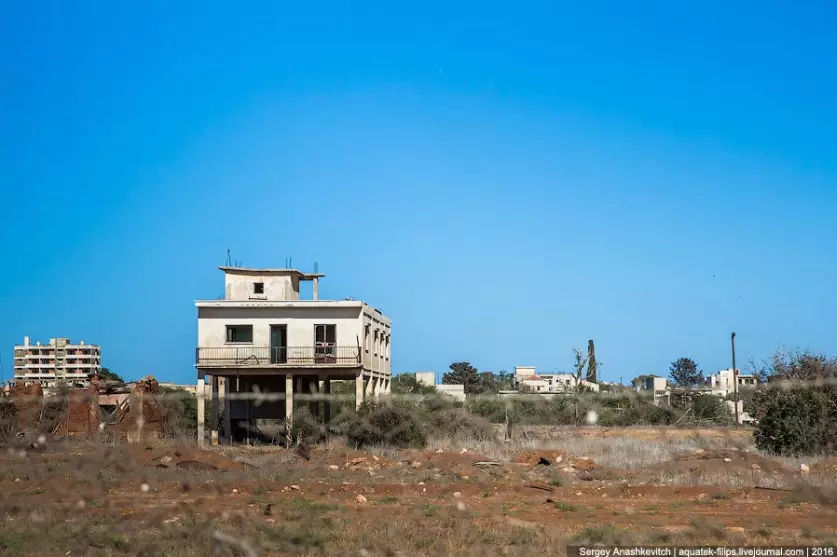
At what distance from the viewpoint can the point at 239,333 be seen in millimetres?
41375

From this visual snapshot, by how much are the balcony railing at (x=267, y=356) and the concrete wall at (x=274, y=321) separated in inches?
10.5

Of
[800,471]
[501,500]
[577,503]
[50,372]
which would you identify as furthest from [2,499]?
[50,372]

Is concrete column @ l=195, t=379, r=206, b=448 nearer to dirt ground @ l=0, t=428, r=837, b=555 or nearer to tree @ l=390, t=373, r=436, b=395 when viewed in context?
dirt ground @ l=0, t=428, r=837, b=555

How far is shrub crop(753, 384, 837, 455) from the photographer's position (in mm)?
25938

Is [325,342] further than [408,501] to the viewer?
Yes

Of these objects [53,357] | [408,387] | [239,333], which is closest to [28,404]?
[239,333]

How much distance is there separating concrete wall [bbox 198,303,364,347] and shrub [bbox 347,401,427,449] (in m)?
5.91

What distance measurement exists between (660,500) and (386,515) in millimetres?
5565

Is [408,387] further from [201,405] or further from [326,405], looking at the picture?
[201,405]

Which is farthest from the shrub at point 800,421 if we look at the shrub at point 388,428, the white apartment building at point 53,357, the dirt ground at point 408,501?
the white apartment building at point 53,357

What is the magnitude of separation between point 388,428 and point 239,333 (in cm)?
971

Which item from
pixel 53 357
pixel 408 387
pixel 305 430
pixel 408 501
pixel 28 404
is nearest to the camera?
pixel 408 501

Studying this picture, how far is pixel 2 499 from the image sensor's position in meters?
18.6

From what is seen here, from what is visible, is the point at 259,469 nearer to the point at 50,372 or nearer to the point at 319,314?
the point at 319,314
